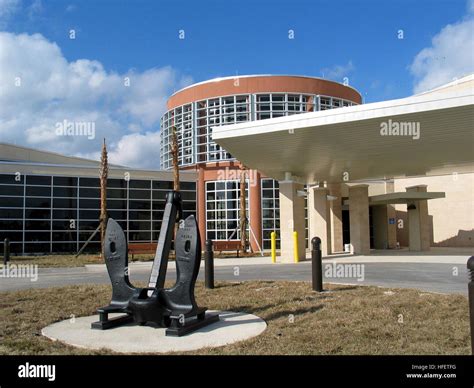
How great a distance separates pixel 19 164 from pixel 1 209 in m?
2.72

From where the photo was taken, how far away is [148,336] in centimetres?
621

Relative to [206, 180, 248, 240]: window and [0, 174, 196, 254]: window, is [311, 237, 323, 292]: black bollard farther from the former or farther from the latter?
[0, 174, 196, 254]: window

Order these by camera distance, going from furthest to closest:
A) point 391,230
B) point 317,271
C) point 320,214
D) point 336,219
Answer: point 391,230 → point 336,219 → point 320,214 → point 317,271

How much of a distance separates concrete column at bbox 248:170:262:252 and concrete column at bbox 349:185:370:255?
642cm

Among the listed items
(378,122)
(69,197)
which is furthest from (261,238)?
(378,122)

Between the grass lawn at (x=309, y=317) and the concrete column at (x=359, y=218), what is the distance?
1511 centimetres

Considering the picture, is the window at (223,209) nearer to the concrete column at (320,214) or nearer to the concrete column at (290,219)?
the concrete column at (320,214)

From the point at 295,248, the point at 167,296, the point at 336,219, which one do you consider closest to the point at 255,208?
the point at 336,219

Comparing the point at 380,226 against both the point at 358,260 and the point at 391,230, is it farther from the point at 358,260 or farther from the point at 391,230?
the point at 358,260

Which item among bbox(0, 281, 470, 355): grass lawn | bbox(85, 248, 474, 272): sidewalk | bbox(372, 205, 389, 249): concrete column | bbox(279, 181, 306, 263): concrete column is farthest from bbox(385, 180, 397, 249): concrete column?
bbox(0, 281, 470, 355): grass lawn

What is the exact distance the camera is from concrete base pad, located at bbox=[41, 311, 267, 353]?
18.6 ft

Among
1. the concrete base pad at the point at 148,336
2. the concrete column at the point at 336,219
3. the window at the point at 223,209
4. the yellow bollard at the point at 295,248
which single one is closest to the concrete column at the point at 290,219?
the yellow bollard at the point at 295,248

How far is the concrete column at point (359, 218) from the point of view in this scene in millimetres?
25375

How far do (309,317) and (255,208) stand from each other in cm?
2320
